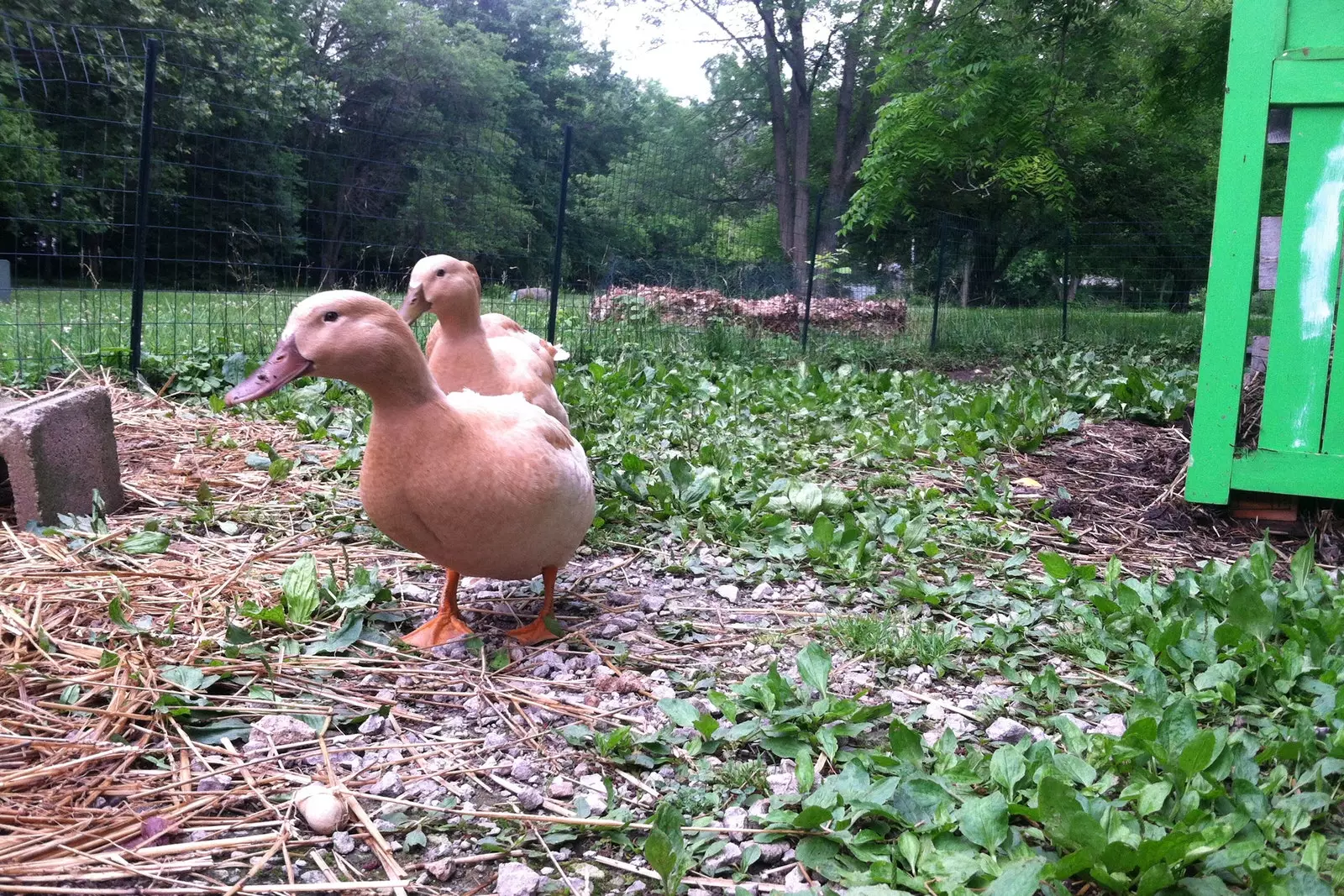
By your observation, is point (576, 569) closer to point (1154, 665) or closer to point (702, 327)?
point (1154, 665)

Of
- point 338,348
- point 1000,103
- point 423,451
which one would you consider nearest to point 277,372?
point 338,348

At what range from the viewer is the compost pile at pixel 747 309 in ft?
30.7

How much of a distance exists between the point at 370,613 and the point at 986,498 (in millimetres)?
2646

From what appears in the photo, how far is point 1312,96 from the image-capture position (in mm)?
3576

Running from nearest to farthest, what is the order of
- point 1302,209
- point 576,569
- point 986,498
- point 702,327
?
point 576,569 → point 1302,209 → point 986,498 → point 702,327

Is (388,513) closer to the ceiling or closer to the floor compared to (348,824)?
closer to the ceiling

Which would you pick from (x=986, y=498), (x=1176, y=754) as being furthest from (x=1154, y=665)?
(x=986, y=498)

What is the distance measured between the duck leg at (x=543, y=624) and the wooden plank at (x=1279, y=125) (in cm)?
333

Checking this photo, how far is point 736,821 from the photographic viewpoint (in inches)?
72.6

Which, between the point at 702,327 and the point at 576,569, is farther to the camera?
the point at 702,327

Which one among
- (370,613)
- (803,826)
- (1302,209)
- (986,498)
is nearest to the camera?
(803,826)

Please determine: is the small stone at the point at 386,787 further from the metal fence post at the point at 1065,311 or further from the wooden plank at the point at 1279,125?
the metal fence post at the point at 1065,311

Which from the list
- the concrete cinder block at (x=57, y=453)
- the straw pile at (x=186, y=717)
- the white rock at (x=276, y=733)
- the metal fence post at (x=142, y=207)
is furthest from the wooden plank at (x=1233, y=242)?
the metal fence post at (x=142, y=207)

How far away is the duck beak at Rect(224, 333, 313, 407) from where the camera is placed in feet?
7.38
